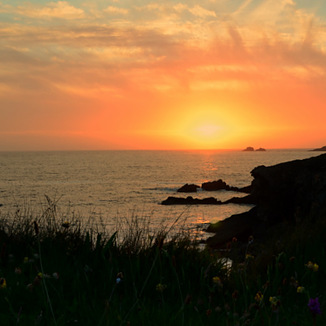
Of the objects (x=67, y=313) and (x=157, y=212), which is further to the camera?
(x=157, y=212)

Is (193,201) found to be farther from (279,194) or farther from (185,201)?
(279,194)

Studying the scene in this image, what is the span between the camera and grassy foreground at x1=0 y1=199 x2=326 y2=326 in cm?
415

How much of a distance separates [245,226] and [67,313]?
2317cm

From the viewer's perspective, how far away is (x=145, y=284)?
5.03 meters

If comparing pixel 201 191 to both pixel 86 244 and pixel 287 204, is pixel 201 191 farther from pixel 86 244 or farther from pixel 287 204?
pixel 86 244

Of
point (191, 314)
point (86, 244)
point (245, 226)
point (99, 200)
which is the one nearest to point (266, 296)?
point (191, 314)

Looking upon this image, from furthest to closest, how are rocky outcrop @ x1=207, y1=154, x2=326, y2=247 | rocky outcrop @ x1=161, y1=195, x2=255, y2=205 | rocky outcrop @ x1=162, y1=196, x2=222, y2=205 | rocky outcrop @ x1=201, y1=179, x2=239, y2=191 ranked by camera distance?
1. rocky outcrop @ x1=201, y1=179, x2=239, y2=191
2. rocky outcrop @ x1=161, y1=195, x2=255, y2=205
3. rocky outcrop @ x1=162, y1=196, x2=222, y2=205
4. rocky outcrop @ x1=207, y1=154, x2=326, y2=247

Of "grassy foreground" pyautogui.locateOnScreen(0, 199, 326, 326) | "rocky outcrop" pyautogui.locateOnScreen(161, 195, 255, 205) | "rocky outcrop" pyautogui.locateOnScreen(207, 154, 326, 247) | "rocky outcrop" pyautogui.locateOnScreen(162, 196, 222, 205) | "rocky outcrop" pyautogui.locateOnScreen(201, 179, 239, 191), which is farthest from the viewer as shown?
"rocky outcrop" pyautogui.locateOnScreen(201, 179, 239, 191)

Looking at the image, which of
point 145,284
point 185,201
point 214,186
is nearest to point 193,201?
point 185,201

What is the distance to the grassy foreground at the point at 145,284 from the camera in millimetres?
4148

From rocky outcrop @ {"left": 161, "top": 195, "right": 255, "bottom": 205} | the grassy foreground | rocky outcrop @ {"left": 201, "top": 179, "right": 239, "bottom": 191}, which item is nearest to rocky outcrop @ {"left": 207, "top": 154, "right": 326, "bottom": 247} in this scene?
the grassy foreground

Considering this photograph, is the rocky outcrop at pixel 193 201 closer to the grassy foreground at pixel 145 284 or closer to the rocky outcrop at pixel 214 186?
the rocky outcrop at pixel 214 186

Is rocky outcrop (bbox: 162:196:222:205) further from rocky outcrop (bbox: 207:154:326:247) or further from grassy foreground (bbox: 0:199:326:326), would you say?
grassy foreground (bbox: 0:199:326:326)

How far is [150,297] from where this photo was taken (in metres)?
5.23
